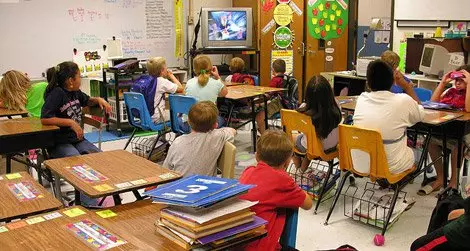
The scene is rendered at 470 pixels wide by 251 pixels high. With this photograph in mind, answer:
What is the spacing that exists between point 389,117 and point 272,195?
1.64 meters

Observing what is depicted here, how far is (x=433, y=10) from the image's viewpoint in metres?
6.38

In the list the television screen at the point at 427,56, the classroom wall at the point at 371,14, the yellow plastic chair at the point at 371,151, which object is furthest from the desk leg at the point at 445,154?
the classroom wall at the point at 371,14

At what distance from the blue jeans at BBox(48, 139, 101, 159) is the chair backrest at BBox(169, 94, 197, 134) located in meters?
1.04

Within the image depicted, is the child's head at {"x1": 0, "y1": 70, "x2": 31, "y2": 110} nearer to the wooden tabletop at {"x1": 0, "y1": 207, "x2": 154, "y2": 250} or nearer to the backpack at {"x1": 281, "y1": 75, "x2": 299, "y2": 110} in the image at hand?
the backpack at {"x1": 281, "y1": 75, "x2": 299, "y2": 110}

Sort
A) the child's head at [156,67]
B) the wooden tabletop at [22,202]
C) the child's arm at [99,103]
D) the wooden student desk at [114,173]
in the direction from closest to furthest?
the wooden tabletop at [22,202], the wooden student desk at [114,173], the child's arm at [99,103], the child's head at [156,67]

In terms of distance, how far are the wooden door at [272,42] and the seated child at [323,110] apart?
161 inches

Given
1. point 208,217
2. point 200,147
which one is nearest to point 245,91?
point 200,147

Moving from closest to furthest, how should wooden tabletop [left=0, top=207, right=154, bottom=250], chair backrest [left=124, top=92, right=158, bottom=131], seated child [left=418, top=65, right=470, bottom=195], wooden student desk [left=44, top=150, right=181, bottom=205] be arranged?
wooden tabletop [left=0, top=207, right=154, bottom=250] → wooden student desk [left=44, top=150, right=181, bottom=205] → seated child [left=418, top=65, right=470, bottom=195] → chair backrest [left=124, top=92, right=158, bottom=131]

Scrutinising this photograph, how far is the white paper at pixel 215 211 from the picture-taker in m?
1.76

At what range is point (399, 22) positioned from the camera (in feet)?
22.4

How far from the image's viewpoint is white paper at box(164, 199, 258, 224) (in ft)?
5.78

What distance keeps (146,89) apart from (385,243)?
2959 mm

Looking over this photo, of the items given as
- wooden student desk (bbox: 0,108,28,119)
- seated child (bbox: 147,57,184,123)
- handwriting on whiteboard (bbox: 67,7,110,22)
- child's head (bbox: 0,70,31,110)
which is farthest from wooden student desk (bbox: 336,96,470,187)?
handwriting on whiteboard (bbox: 67,7,110,22)

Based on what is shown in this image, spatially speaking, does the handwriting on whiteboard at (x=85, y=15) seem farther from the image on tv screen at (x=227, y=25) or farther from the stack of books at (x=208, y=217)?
the stack of books at (x=208, y=217)
